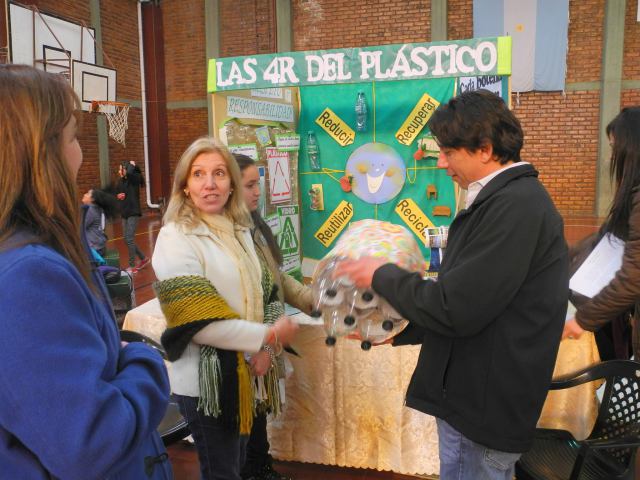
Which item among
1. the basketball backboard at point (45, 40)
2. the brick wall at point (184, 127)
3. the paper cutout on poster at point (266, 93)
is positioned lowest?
the paper cutout on poster at point (266, 93)

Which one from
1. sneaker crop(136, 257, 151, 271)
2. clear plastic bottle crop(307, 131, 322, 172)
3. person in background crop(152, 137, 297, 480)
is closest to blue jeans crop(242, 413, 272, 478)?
person in background crop(152, 137, 297, 480)

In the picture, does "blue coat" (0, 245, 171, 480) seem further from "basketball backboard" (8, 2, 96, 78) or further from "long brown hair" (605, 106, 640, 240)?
"basketball backboard" (8, 2, 96, 78)

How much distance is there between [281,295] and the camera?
6.79 feet

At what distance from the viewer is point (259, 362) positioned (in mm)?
1772

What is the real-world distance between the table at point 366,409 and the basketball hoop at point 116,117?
28.8 feet

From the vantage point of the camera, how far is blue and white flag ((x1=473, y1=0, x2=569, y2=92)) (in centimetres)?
927

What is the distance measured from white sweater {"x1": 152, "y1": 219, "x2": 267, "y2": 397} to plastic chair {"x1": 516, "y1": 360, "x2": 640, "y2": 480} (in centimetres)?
104

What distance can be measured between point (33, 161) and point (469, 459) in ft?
3.79

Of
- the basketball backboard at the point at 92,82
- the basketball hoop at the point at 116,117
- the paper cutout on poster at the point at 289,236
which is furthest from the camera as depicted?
the basketball hoop at the point at 116,117

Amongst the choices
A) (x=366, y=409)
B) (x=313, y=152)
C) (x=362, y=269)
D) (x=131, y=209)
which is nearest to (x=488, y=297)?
(x=362, y=269)

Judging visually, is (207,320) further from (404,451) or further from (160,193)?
(160,193)

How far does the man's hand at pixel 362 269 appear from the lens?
1.32 m

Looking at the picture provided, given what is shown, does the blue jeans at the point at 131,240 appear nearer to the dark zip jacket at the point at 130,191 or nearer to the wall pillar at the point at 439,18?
the dark zip jacket at the point at 130,191

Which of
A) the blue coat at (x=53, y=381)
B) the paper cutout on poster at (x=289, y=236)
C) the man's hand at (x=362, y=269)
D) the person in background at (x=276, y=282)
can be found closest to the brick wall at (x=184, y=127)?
the paper cutout on poster at (x=289, y=236)
